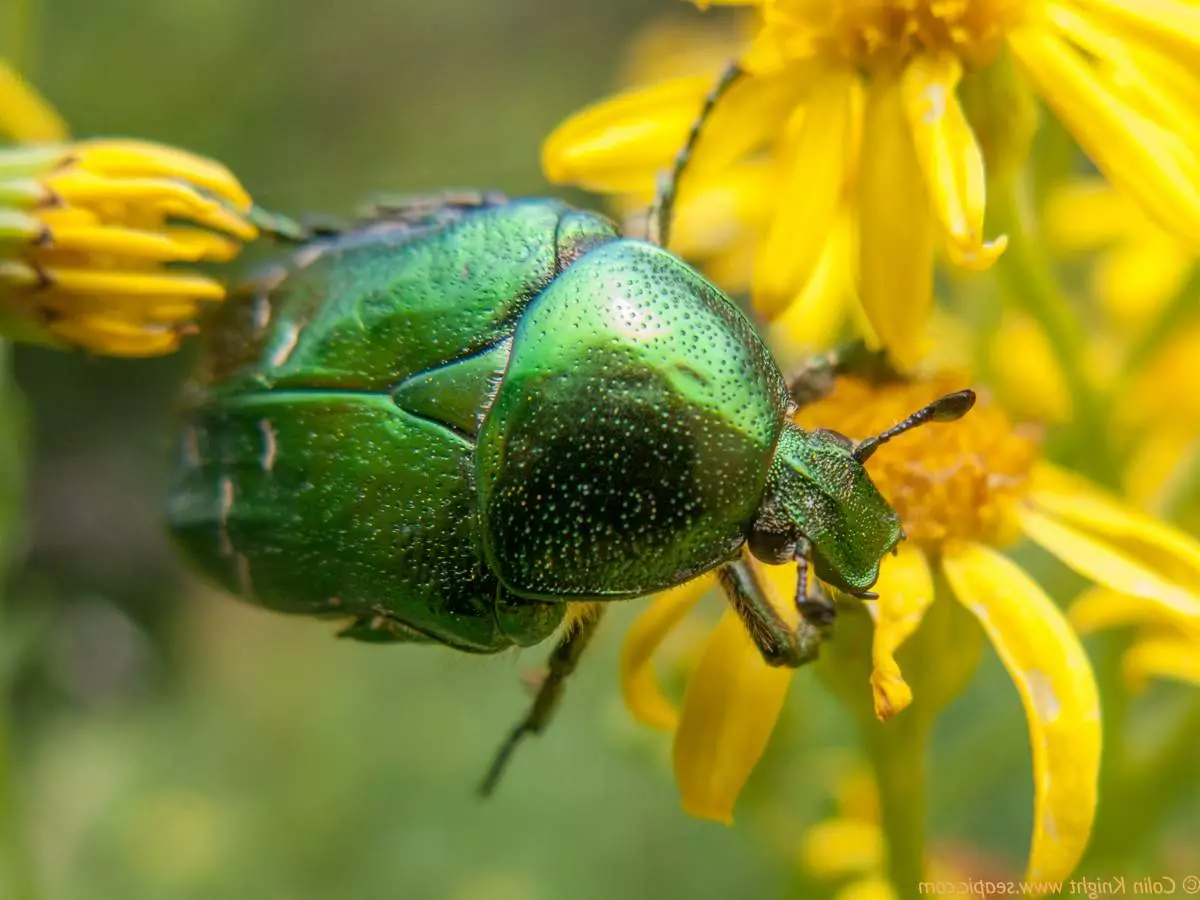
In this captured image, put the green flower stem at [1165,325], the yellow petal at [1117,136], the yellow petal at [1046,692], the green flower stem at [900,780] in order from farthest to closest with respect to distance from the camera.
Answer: the green flower stem at [1165,325] → the green flower stem at [900,780] → the yellow petal at [1117,136] → the yellow petal at [1046,692]

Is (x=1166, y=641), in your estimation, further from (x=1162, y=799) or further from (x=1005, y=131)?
(x=1005, y=131)

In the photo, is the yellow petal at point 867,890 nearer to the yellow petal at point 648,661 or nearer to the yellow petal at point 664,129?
the yellow petal at point 648,661

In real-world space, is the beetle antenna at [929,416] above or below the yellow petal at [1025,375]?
above

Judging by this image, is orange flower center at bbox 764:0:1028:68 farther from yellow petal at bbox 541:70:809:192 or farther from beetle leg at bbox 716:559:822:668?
beetle leg at bbox 716:559:822:668

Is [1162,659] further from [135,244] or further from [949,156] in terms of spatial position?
[135,244]

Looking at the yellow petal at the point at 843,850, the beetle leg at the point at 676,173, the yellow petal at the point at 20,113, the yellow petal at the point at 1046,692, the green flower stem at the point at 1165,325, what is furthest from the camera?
the yellow petal at the point at 843,850

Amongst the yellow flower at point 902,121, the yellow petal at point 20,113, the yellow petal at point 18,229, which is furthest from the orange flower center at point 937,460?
the yellow petal at point 20,113

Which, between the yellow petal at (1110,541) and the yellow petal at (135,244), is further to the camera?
the yellow petal at (135,244)
